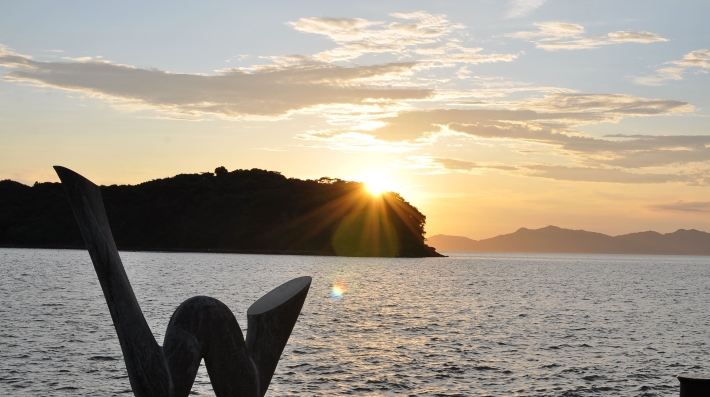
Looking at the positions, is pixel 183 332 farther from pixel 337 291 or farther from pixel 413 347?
pixel 337 291

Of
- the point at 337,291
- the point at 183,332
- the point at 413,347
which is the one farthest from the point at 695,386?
the point at 337,291

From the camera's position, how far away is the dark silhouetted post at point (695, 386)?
942 cm

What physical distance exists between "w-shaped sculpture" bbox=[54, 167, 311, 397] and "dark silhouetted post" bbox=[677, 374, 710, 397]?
Result: 19.8 feet

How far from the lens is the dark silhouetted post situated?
942 cm

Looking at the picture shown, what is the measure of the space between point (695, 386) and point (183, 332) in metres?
7.35

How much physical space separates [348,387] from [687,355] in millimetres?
19031

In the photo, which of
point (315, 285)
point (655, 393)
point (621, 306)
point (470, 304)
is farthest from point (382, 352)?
point (315, 285)

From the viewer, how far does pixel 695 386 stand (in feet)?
31.2

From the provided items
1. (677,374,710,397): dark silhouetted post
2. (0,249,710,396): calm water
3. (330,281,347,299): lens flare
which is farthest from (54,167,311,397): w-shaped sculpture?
(330,281,347,299): lens flare

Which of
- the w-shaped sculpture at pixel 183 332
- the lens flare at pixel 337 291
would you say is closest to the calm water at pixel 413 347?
the lens flare at pixel 337 291

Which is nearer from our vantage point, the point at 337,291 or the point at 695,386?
the point at 695,386

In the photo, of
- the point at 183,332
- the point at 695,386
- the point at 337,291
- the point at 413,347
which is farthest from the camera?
the point at 337,291

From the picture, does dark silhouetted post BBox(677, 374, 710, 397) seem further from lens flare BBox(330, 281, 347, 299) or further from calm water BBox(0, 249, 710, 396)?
lens flare BBox(330, 281, 347, 299)

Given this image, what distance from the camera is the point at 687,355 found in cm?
3422
